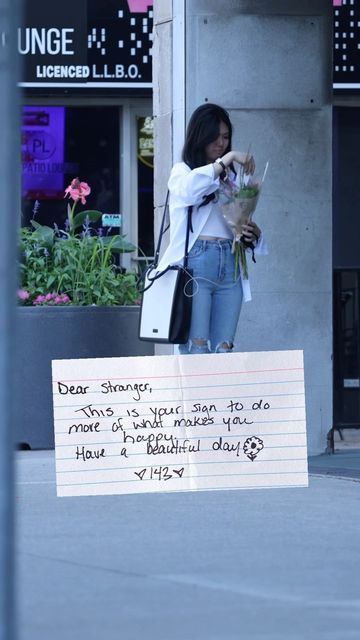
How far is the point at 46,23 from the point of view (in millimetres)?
12438

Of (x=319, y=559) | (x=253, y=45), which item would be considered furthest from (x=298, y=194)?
(x=319, y=559)

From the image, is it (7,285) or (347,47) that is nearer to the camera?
(7,285)

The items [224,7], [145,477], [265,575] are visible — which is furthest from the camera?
[224,7]

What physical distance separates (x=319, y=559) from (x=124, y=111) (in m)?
7.11

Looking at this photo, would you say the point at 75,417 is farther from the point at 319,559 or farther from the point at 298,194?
the point at 298,194

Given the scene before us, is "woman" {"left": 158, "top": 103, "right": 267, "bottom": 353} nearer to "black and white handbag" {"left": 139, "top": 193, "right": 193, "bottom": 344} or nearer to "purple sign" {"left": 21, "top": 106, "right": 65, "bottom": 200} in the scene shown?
"black and white handbag" {"left": 139, "top": 193, "right": 193, "bottom": 344}

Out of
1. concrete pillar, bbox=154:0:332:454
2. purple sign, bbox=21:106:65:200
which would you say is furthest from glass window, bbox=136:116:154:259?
concrete pillar, bbox=154:0:332:454

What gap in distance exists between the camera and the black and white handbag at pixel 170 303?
8164 millimetres

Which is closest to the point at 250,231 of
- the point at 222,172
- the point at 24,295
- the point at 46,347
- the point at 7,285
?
the point at 222,172

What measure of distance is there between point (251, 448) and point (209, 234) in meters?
1.24

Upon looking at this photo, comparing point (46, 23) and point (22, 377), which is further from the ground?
point (46, 23)

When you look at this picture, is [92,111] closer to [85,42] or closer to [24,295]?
[85,42]

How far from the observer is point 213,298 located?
827cm

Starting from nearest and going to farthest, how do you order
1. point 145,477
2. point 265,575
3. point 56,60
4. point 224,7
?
point 265,575
point 145,477
point 224,7
point 56,60
